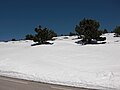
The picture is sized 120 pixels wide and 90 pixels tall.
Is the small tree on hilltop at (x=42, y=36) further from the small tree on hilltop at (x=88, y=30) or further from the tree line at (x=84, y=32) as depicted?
the small tree on hilltop at (x=88, y=30)

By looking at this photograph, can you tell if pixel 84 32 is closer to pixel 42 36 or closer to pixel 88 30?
pixel 88 30

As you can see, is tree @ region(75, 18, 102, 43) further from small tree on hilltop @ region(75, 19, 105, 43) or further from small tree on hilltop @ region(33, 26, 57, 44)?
small tree on hilltop @ region(33, 26, 57, 44)

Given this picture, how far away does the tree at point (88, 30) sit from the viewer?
44.4 m

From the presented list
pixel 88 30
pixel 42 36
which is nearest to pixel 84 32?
pixel 88 30

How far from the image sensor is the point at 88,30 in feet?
146

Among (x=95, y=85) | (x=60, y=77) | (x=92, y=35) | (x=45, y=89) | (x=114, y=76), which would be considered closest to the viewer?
(x=45, y=89)

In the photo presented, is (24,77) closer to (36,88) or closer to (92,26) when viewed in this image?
(36,88)

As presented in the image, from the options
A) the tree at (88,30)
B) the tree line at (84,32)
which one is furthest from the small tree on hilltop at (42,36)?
the tree at (88,30)

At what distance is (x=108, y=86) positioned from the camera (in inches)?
407

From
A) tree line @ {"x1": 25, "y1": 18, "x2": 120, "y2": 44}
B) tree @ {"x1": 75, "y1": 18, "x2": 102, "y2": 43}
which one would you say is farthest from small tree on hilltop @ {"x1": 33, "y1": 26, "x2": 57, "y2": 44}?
tree @ {"x1": 75, "y1": 18, "x2": 102, "y2": 43}

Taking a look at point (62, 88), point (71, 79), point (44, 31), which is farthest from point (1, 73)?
point (44, 31)

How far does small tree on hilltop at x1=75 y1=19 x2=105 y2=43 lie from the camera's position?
44.4m

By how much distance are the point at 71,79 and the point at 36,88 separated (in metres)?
2.67

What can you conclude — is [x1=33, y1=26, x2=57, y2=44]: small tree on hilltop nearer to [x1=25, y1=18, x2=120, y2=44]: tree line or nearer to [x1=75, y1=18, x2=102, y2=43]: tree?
[x1=25, y1=18, x2=120, y2=44]: tree line
